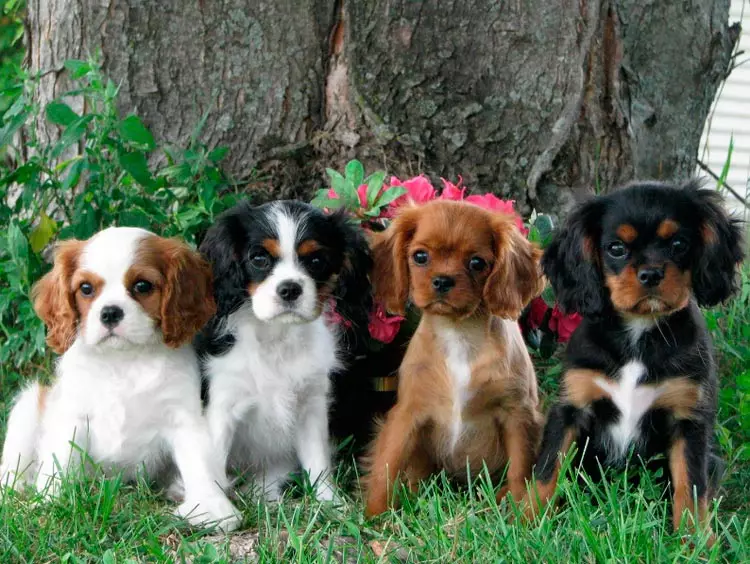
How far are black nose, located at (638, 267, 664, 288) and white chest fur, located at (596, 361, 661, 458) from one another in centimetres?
38

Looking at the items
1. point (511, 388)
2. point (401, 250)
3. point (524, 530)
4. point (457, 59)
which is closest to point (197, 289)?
point (401, 250)

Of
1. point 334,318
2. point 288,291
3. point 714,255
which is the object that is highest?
point 714,255

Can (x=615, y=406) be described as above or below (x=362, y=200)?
below

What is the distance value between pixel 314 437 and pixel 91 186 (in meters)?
1.73

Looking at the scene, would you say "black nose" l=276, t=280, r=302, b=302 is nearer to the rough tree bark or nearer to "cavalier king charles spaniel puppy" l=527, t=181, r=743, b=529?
"cavalier king charles spaniel puppy" l=527, t=181, r=743, b=529

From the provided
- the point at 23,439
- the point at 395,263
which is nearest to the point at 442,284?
the point at 395,263

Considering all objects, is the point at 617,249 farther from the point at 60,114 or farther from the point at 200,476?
the point at 60,114

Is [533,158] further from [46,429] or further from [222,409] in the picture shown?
[46,429]

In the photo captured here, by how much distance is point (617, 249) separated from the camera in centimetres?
384

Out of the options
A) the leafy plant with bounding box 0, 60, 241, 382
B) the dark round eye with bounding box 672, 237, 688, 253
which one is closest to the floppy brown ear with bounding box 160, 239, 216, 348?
the leafy plant with bounding box 0, 60, 241, 382

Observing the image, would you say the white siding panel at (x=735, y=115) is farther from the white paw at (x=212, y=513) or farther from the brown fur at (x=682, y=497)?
the white paw at (x=212, y=513)

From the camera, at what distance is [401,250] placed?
13.6 feet

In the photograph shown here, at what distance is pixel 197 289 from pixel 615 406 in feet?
5.68

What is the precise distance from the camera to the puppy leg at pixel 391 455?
13.4 feet
